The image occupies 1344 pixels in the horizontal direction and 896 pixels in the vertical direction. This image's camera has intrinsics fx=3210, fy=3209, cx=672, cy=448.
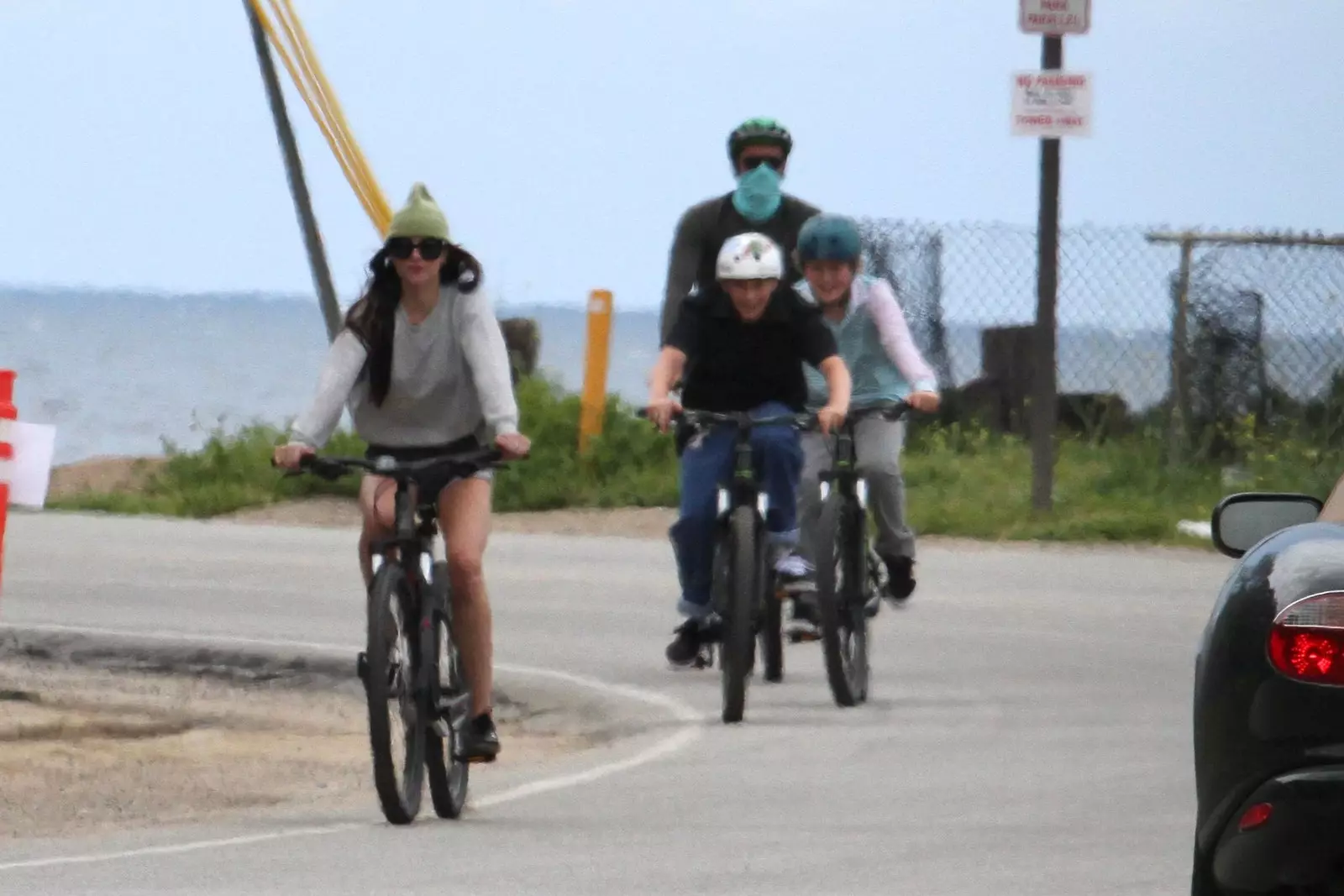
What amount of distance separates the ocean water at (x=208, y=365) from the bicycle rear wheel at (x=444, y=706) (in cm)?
1181

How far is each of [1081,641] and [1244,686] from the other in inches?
319

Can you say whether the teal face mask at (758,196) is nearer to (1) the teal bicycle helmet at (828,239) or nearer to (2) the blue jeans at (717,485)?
(1) the teal bicycle helmet at (828,239)

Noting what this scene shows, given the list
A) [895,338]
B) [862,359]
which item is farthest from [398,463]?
Answer: [862,359]

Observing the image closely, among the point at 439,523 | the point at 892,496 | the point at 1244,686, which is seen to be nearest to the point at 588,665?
the point at 892,496

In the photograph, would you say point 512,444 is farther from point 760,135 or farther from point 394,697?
point 760,135

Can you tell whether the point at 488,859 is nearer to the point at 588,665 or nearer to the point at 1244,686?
the point at 1244,686

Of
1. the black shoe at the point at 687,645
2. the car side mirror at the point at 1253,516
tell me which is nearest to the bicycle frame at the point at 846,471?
the black shoe at the point at 687,645

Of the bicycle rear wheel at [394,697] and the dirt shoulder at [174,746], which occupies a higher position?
the bicycle rear wheel at [394,697]

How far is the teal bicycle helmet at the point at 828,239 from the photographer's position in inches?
466

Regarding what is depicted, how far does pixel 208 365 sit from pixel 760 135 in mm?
87874

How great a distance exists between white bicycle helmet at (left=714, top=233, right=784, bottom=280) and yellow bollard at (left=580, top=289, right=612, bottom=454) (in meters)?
9.34

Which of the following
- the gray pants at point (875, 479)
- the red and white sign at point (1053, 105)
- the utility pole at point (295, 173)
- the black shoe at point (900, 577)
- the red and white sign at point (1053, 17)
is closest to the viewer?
the gray pants at point (875, 479)

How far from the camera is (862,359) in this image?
40.5 feet

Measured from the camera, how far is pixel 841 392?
36.9 feet
